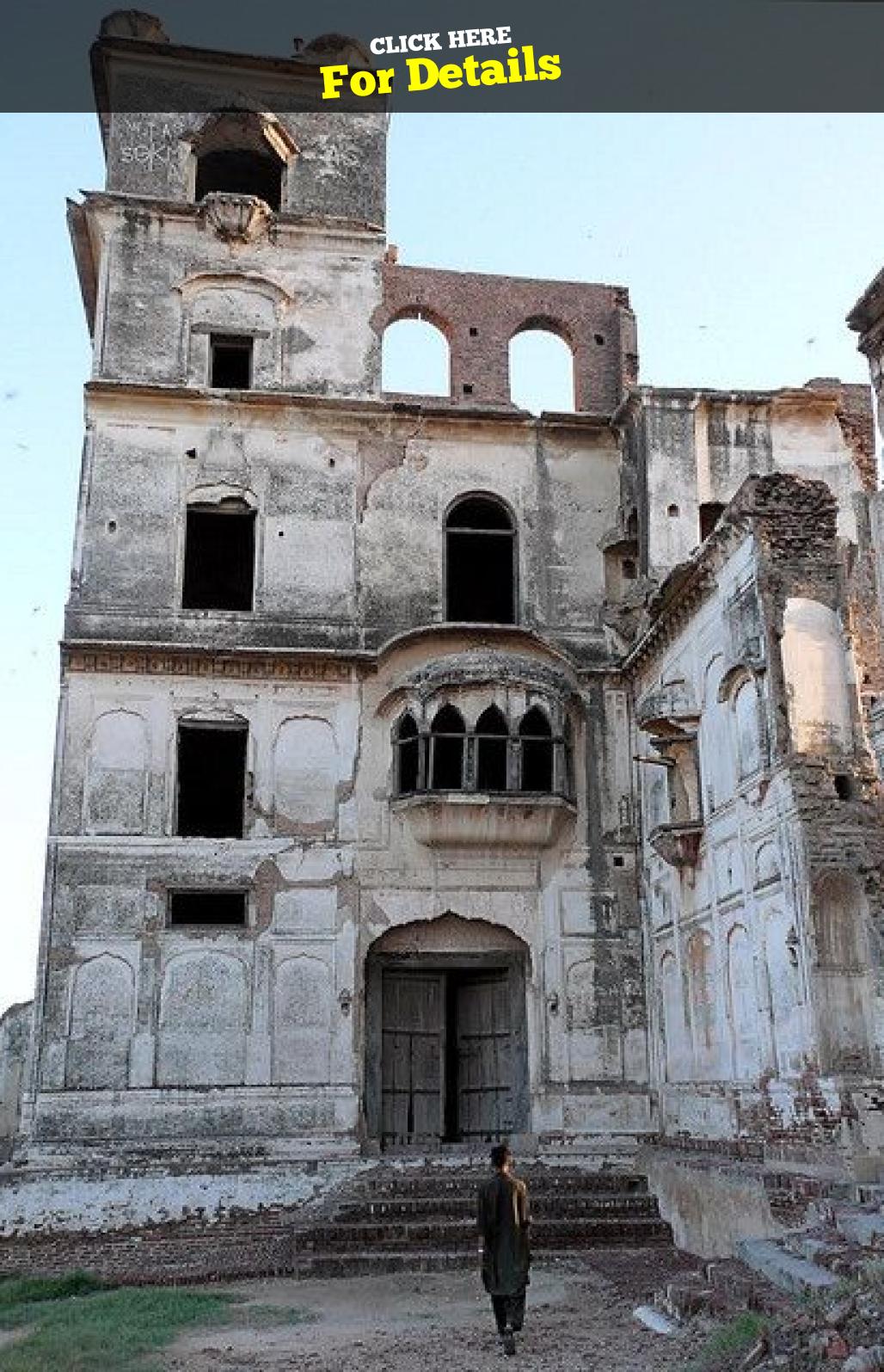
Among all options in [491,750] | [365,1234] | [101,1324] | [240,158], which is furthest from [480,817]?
[240,158]

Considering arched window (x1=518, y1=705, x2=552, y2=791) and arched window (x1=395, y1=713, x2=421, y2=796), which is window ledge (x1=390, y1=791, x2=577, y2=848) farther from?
arched window (x1=518, y1=705, x2=552, y2=791)

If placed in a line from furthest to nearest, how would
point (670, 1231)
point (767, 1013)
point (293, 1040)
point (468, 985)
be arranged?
point (468, 985) < point (293, 1040) < point (670, 1231) < point (767, 1013)

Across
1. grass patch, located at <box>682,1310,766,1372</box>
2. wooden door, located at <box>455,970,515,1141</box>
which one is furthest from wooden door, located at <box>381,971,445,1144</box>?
grass patch, located at <box>682,1310,766,1372</box>

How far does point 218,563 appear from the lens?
22.4 meters

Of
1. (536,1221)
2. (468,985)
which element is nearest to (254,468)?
(468,985)

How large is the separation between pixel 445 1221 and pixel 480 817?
16.7 ft

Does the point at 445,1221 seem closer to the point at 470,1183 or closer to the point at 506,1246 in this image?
the point at 470,1183

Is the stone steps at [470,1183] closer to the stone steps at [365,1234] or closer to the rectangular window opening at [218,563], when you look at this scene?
the stone steps at [365,1234]

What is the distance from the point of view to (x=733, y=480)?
63.6 ft

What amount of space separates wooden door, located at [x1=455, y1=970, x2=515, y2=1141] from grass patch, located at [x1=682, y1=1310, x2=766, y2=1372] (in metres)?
9.78

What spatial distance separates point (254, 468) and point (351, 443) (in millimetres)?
1478

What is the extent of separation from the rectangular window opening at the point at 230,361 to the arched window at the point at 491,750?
19.9 ft

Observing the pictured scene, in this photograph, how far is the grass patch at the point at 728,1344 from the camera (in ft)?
25.1

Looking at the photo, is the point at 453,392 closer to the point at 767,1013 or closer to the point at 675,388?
the point at 675,388
